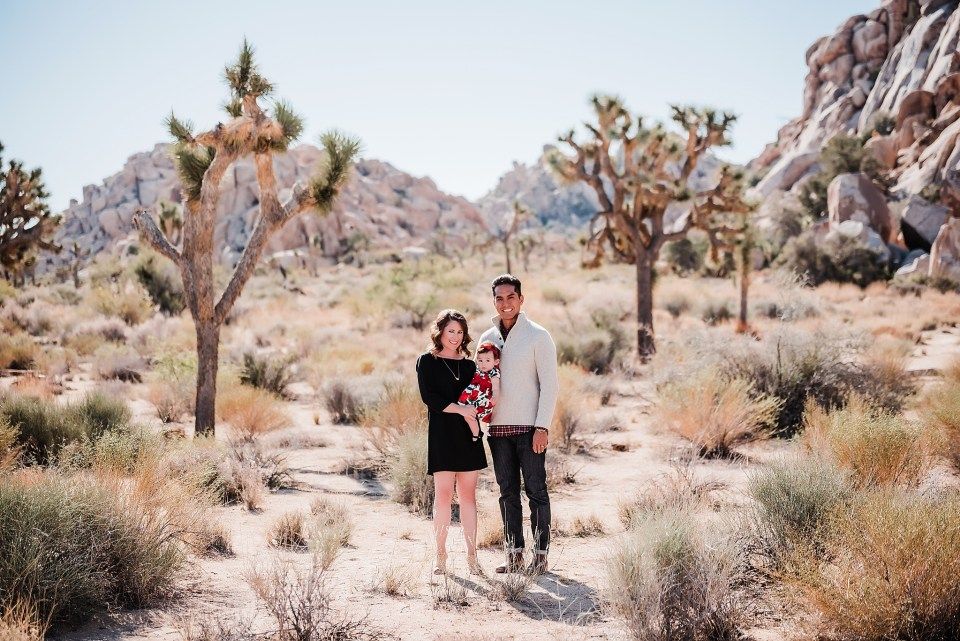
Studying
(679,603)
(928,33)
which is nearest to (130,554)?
(679,603)

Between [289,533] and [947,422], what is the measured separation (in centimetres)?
640

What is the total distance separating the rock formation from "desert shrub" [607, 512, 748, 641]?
59.0 metres

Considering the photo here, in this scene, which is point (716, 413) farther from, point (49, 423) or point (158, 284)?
point (158, 284)

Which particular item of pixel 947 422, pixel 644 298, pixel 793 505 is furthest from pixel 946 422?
pixel 644 298

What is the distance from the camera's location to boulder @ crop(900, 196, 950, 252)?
98.7 ft

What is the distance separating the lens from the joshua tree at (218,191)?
833cm

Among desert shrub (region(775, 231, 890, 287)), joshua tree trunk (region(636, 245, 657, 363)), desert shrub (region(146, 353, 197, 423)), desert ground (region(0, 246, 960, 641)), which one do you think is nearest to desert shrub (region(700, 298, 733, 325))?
desert ground (region(0, 246, 960, 641))

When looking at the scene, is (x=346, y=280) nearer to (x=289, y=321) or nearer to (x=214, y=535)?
(x=289, y=321)

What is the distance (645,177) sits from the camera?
50.4 ft

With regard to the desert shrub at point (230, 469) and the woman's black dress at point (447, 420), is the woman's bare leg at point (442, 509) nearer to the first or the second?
the woman's black dress at point (447, 420)

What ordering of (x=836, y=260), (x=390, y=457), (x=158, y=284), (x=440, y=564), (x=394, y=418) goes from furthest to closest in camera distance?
(x=836, y=260)
(x=158, y=284)
(x=394, y=418)
(x=390, y=457)
(x=440, y=564)

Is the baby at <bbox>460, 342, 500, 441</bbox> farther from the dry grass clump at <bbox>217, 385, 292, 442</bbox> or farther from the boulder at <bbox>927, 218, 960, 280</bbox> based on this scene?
the boulder at <bbox>927, 218, 960, 280</bbox>

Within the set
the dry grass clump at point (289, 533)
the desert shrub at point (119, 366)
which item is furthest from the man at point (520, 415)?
the desert shrub at point (119, 366)

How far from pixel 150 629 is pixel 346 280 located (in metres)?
42.1
